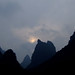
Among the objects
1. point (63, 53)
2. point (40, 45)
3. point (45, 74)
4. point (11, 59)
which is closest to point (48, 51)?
point (40, 45)

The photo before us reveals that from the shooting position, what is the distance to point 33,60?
553 feet

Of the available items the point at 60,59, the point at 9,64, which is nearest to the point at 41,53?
the point at 60,59

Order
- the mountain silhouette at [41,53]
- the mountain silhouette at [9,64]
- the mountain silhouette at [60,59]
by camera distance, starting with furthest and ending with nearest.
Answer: the mountain silhouette at [41,53], the mountain silhouette at [60,59], the mountain silhouette at [9,64]

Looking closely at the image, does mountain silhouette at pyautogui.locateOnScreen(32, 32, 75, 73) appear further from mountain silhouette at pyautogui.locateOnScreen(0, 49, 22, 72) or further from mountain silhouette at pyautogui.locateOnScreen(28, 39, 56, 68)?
mountain silhouette at pyautogui.locateOnScreen(28, 39, 56, 68)

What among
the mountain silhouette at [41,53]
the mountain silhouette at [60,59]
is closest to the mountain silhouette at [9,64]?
the mountain silhouette at [60,59]

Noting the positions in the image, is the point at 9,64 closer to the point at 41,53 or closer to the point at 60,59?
the point at 60,59

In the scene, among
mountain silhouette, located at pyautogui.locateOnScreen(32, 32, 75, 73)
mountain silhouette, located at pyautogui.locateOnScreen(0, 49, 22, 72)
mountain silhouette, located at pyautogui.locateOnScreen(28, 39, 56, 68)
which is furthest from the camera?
mountain silhouette, located at pyautogui.locateOnScreen(28, 39, 56, 68)

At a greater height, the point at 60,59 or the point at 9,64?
the point at 60,59

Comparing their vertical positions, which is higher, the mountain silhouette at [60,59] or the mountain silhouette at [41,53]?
the mountain silhouette at [41,53]

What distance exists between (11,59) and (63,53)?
31.7 metres

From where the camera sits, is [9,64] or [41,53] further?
[41,53]

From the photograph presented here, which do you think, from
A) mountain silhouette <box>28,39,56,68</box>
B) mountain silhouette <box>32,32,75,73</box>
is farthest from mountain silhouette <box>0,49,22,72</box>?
mountain silhouette <box>28,39,56,68</box>

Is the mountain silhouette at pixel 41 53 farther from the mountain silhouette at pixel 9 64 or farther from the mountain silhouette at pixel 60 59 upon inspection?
the mountain silhouette at pixel 9 64

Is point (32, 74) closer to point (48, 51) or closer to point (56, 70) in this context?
point (56, 70)
